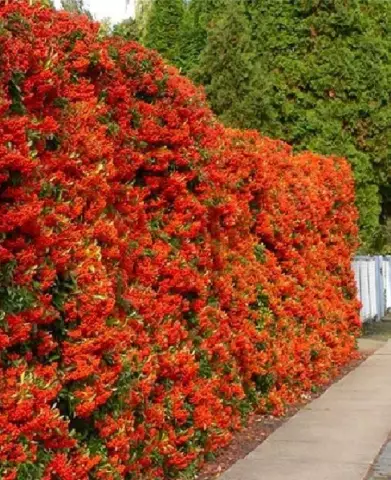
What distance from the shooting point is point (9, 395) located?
4.30 m

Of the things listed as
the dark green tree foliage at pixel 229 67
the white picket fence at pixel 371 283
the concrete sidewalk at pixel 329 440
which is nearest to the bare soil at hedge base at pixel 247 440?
the concrete sidewalk at pixel 329 440

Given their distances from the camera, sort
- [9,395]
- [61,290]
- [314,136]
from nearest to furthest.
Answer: [9,395] → [61,290] → [314,136]

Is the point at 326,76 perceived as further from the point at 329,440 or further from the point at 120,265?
the point at 120,265

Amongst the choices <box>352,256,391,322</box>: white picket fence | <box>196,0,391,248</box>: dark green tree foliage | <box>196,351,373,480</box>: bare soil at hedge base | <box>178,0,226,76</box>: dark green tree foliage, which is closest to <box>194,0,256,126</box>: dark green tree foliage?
<box>196,0,391,248</box>: dark green tree foliage

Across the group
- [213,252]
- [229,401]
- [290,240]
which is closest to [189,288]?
[213,252]

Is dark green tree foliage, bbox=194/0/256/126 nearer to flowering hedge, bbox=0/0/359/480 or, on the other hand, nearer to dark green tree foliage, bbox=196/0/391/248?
dark green tree foliage, bbox=196/0/391/248

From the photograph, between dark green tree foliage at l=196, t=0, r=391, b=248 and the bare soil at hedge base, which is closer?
the bare soil at hedge base

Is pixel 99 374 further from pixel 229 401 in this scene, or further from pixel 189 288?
pixel 229 401

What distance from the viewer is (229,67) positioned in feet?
55.9

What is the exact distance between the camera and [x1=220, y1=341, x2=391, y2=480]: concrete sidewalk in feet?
23.0

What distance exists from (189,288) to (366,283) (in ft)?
45.6

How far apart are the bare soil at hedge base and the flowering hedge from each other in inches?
4.7

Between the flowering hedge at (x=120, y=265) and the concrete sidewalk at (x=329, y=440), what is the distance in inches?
14.7

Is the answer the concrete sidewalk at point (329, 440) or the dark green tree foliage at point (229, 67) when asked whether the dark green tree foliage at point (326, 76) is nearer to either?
the dark green tree foliage at point (229, 67)
